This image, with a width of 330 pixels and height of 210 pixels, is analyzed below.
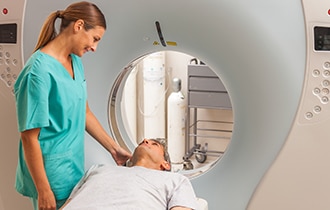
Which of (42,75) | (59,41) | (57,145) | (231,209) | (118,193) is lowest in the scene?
(231,209)

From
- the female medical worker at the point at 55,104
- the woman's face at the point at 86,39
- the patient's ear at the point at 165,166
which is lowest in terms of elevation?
the patient's ear at the point at 165,166

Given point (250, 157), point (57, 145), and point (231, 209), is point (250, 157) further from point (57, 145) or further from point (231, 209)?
point (57, 145)

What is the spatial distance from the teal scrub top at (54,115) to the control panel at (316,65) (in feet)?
2.43

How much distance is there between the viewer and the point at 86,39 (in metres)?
1.42

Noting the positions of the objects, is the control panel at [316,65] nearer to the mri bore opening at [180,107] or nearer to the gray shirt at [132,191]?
the gray shirt at [132,191]

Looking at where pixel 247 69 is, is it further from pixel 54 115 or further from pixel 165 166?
pixel 54 115

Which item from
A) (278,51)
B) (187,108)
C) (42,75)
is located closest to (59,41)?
(42,75)

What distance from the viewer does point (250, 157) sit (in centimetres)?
169

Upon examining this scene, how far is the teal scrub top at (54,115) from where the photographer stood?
53.2 inches

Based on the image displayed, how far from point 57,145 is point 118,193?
24 cm

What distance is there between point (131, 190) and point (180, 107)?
1.79 metres

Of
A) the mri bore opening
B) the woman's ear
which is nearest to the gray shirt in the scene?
the woman's ear

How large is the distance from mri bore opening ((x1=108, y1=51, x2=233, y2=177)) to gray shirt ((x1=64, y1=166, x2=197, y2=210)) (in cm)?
157

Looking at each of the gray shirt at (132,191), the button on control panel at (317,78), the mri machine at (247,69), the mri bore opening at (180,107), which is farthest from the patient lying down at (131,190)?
the mri bore opening at (180,107)
